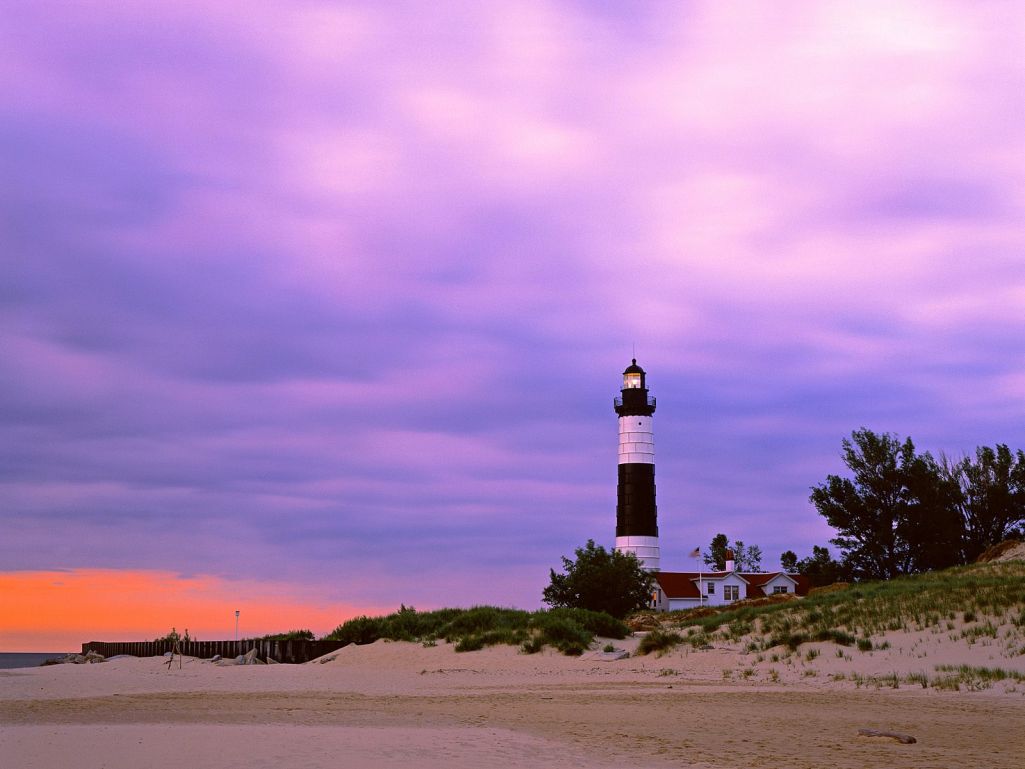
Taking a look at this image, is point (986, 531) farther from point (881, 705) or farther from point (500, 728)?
point (500, 728)

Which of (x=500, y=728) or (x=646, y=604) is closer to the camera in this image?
(x=500, y=728)

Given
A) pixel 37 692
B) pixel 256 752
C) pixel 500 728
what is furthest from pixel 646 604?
pixel 256 752

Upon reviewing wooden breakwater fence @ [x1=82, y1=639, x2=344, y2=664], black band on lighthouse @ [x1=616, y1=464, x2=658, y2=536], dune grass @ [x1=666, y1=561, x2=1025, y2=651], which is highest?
black band on lighthouse @ [x1=616, y1=464, x2=658, y2=536]

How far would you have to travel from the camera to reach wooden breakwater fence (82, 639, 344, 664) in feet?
112

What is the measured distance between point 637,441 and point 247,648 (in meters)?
32.5

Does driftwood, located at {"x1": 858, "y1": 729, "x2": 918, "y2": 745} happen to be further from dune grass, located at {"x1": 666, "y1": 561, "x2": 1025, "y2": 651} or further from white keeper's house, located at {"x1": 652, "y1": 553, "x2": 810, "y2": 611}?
white keeper's house, located at {"x1": 652, "y1": 553, "x2": 810, "y2": 611}

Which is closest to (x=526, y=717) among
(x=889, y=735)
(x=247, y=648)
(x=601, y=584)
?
(x=889, y=735)

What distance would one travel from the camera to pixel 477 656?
2925 cm

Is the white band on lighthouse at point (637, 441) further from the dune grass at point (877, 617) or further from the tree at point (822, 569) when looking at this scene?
the dune grass at point (877, 617)

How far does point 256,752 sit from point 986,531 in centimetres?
6325

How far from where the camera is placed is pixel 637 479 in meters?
63.2

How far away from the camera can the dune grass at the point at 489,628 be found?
29433 mm

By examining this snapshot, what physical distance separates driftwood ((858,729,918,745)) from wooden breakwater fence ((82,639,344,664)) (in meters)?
23.6

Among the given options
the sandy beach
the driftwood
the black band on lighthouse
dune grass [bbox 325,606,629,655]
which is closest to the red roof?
the black band on lighthouse
